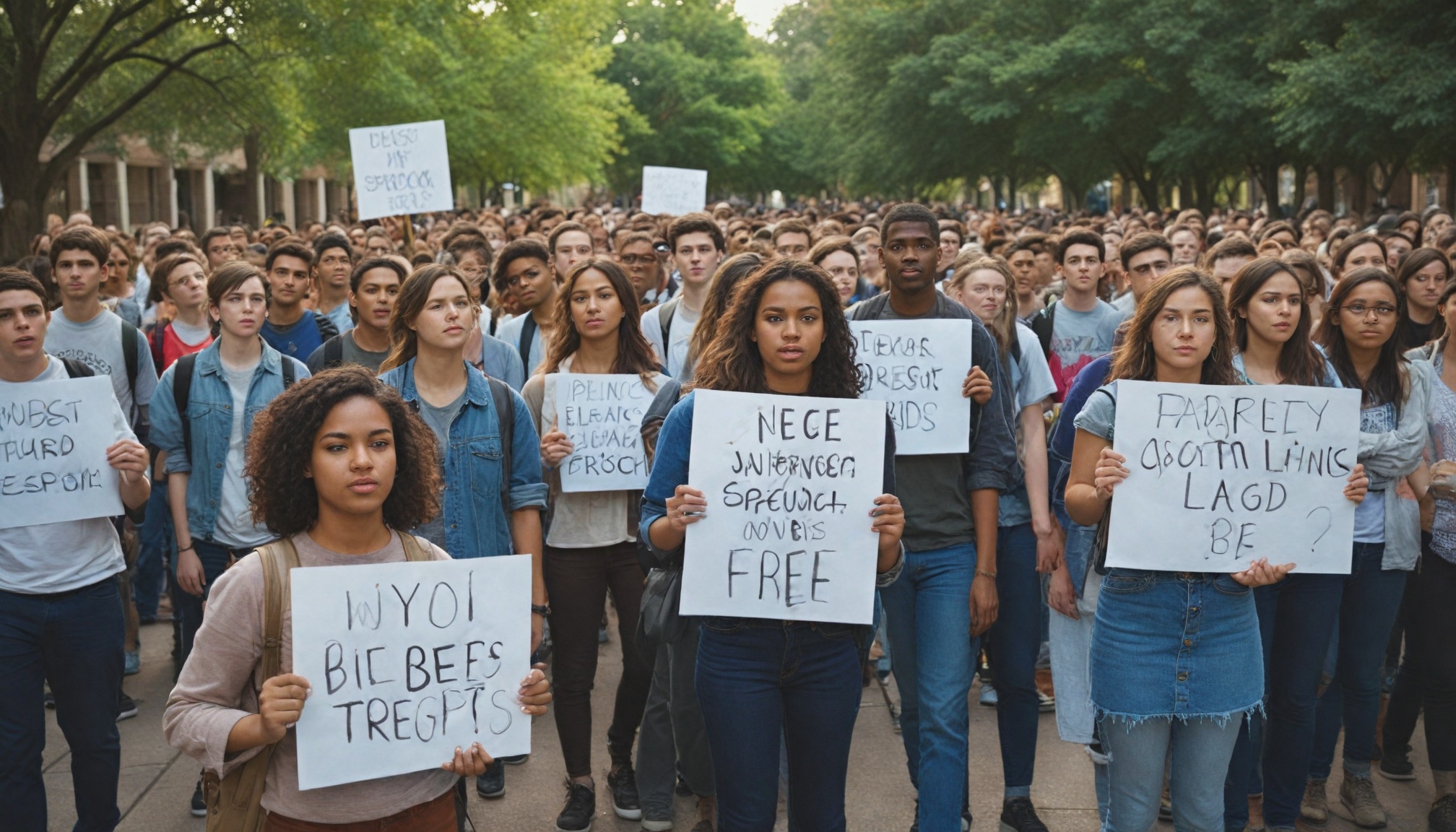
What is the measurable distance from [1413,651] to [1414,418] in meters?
0.97

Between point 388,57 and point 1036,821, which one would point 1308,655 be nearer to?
point 1036,821

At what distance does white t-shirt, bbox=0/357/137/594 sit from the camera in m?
4.52

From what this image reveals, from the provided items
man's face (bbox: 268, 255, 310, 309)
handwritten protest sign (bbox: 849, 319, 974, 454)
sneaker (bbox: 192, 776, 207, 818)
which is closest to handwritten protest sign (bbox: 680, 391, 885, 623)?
handwritten protest sign (bbox: 849, 319, 974, 454)

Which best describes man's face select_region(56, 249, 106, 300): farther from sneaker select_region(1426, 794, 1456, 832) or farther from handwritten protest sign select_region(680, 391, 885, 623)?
sneaker select_region(1426, 794, 1456, 832)

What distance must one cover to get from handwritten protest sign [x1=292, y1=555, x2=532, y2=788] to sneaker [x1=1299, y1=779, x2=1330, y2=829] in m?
3.37

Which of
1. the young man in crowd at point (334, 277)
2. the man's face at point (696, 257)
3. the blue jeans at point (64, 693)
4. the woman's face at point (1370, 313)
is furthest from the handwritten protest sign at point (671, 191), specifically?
the blue jeans at point (64, 693)

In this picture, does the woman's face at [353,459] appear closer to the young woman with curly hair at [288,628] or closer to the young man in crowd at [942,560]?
the young woman with curly hair at [288,628]

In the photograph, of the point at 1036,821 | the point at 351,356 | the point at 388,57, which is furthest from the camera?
the point at 388,57

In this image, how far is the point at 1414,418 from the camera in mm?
5023

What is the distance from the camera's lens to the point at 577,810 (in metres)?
5.30

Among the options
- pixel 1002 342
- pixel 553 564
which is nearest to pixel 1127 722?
pixel 1002 342

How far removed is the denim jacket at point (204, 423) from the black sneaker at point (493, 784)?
1.45m

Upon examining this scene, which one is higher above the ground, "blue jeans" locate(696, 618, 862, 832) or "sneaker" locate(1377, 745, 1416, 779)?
"blue jeans" locate(696, 618, 862, 832)

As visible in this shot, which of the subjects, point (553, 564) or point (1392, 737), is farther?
point (1392, 737)
